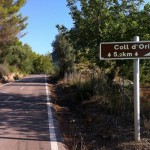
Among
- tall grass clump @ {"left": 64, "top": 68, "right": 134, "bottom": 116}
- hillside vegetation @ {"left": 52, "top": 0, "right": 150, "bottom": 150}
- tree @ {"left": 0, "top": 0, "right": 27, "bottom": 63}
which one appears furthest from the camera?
tree @ {"left": 0, "top": 0, "right": 27, "bottom": 63}

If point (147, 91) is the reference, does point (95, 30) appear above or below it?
above

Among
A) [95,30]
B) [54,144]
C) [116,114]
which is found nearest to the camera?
[54,144]

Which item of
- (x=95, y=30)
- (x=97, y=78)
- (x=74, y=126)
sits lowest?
(x=74, y=126)

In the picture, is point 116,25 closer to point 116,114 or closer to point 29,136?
point 116,114

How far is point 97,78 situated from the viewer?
1950 centimetres

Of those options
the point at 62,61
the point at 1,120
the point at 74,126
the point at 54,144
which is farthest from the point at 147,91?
the point at 62,61

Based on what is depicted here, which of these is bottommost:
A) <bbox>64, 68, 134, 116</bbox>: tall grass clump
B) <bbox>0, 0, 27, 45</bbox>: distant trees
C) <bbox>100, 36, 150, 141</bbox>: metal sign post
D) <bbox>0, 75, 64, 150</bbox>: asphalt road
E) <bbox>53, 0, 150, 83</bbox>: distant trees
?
<bbox>0, 75, 64, 150</bbox>: asphalt road

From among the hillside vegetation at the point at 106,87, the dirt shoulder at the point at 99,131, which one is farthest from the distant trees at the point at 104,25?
the dirt shoulder at the point at 99,131

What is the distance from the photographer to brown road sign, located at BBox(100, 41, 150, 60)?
8773 millimetres

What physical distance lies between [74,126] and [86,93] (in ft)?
21.1

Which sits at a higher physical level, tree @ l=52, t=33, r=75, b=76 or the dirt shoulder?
tree @ l=52, t=33, r=75, b=76

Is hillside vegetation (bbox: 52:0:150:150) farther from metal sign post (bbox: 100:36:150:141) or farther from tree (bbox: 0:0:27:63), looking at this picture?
tree (bbox: 0:0:27:63)

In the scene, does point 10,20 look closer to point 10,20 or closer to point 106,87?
point 10,20

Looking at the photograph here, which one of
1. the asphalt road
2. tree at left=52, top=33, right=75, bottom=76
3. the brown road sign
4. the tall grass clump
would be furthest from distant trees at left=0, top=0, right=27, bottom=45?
the brown road sign
